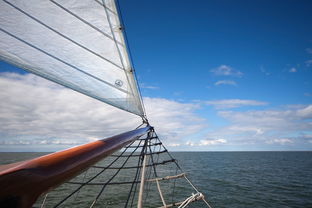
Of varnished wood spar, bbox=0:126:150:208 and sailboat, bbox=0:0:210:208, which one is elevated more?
sailboat, bbox=0:0:210:208

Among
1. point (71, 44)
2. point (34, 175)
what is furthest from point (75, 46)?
point (34, 175)

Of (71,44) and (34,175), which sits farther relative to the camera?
(71,44)

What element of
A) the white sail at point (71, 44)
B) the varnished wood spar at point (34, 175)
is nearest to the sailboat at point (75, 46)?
the white sail at point (71, 44)

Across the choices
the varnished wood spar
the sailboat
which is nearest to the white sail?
the sailboat

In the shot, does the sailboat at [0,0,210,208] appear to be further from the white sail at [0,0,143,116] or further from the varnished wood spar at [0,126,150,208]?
the varnished wood spar at [0,126,150,208]

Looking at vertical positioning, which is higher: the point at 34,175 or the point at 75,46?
the point at 75,46

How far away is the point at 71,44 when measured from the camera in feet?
11.2

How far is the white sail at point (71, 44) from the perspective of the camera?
294 cm

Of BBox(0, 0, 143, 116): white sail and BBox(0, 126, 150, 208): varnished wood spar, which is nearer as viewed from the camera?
BBox(0, 126, 150, 208): varnished wood spar

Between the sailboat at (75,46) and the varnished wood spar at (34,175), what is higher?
the sailboat at (75,46)

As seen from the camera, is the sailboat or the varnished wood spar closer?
the varnished wood spar

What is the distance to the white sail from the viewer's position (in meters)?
2.94

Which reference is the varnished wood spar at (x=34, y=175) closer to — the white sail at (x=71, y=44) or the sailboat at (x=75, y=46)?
the sailboat at (x=75, y=46)

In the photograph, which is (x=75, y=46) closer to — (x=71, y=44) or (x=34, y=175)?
(x=71, y=44)
